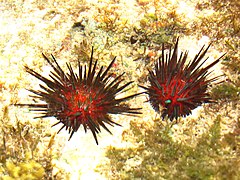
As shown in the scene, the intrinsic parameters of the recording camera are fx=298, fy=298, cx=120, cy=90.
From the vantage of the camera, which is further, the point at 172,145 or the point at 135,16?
the point at 135,16

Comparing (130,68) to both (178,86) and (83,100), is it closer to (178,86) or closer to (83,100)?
(178,86)

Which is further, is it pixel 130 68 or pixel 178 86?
pixel 130 68

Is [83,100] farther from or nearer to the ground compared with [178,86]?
nearer to the ground

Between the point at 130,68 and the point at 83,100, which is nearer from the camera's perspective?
the point at 83,100

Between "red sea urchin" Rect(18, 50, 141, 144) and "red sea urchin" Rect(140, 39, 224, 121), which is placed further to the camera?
"red sea urchin" Rect(140, 39, 224, 121)

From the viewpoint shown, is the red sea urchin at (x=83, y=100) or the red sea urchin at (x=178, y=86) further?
the red sea urchin at (x=178, y=86)

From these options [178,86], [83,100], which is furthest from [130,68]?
[83,100]

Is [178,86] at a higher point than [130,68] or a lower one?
lower

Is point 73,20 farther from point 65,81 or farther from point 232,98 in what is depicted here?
point 232,98

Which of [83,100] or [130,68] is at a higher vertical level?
[130,68]

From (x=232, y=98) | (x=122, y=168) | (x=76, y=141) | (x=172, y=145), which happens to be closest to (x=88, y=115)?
(x=76, y=141)

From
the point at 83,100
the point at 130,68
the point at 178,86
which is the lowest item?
the point at 83,100
